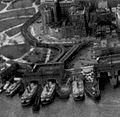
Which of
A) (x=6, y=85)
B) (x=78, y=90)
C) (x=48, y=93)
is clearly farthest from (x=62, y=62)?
(x=6, y=85)

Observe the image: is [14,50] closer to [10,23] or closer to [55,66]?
[55,66]

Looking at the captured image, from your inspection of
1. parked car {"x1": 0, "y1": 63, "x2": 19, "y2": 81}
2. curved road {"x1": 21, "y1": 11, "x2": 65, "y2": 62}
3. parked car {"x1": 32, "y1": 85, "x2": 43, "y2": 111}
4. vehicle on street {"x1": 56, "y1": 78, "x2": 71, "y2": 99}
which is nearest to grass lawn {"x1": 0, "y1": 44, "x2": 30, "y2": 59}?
curved road {"x1": 21, "y1": 11, "x2": 65, "y2": 62}

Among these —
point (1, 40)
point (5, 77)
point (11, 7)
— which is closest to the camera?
point (5, 77)

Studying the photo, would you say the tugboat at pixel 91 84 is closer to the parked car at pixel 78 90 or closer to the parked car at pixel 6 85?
the parked car at pixel 78 90

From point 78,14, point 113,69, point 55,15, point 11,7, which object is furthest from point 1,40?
point 113,69

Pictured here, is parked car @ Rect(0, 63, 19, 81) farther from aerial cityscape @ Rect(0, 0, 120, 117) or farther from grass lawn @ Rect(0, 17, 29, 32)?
grass lawn @ Rect(0, 17, 29, 32)

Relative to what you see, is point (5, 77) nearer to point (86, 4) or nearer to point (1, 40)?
point (1, 40)

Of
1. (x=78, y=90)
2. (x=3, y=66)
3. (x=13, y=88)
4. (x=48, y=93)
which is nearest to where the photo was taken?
(x=78, y=90)
